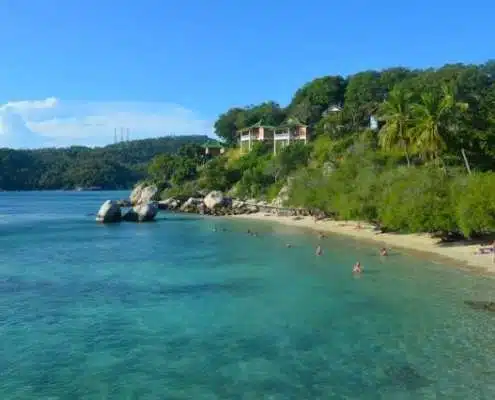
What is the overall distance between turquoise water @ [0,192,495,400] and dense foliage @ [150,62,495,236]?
18.8ft

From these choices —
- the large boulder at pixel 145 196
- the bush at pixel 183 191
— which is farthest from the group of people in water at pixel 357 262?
the large boulder at pixel 145 196

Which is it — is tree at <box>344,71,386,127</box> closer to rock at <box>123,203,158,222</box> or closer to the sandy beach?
the sandy beach

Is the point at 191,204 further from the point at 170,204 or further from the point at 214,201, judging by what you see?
the point at 170,204

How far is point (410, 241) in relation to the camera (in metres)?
49.1

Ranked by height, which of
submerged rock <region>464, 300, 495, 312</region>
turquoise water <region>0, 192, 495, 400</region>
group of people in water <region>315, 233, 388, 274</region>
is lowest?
turquoise water <region>0, 192, 495, 400</region>

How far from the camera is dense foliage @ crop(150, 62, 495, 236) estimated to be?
44.5m

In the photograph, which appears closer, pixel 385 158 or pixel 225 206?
pixel 385 158

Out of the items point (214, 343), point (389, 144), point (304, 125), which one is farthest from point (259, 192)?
point (214, 343)

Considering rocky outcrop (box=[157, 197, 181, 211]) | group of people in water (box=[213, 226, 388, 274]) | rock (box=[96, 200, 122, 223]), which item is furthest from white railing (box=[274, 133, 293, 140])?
group of people in water (box=[213, 226, 388, 274])

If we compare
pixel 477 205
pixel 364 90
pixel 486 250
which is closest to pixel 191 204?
pixel 364 90

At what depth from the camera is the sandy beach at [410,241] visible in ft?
127

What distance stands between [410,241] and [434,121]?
15131 millimetres

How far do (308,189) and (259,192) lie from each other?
32253 mm

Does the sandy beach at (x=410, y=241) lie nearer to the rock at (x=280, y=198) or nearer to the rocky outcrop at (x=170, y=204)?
the rock at (x=280, y=198)
